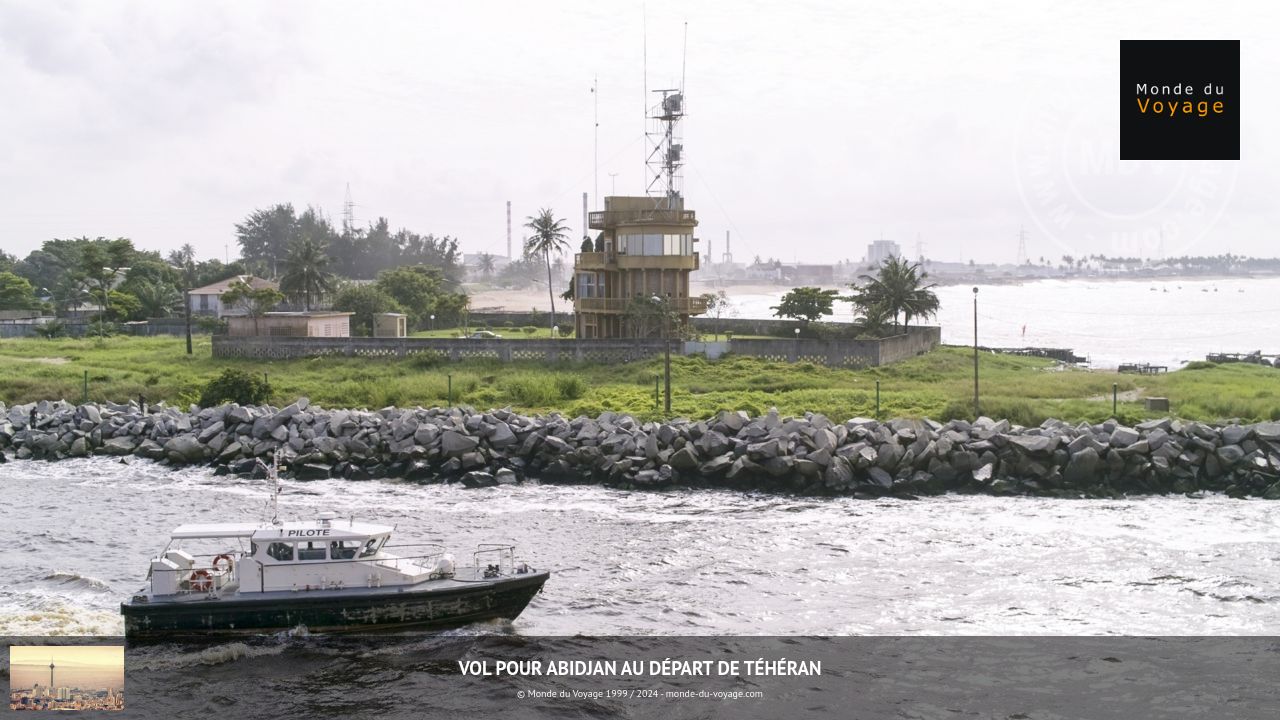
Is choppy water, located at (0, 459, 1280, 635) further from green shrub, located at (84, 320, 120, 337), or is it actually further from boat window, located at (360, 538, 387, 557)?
green shrub, located at (84, 320, 120, 337)

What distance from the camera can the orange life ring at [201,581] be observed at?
28.6 meters

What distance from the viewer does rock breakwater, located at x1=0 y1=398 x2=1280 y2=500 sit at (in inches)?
1740

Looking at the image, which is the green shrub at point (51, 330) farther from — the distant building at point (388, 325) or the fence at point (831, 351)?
the fence at point (831, 351)

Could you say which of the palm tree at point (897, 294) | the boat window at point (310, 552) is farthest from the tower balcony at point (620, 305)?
the boat window at point (310, 552)

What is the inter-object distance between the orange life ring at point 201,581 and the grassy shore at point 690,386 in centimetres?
2715

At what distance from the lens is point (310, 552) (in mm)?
29047

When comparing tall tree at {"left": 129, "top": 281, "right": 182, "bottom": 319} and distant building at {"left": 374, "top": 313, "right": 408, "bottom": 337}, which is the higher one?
tall tree at {"left": 129, "top": 281, "right": 182, "bottom": 319}

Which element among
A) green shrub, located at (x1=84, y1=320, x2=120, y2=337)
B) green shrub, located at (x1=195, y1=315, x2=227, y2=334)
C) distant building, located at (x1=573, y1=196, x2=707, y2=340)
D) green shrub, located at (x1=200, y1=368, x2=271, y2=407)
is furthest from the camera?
green shrub, located at (x1=84, y1=320, x2=120, y2=337)

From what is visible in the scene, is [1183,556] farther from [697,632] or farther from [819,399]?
[819,399]

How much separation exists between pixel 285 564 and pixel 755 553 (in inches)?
545

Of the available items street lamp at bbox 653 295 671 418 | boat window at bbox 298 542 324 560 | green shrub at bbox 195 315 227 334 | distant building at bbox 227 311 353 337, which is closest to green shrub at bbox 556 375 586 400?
street lamp at bbox 653 295 671 418

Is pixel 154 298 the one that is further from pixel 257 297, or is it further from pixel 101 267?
pixel 257 297

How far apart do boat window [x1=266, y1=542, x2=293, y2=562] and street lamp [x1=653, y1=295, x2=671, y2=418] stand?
26749 mm

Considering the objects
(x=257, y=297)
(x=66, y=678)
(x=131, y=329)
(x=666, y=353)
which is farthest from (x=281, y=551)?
(x=131, y=329)
